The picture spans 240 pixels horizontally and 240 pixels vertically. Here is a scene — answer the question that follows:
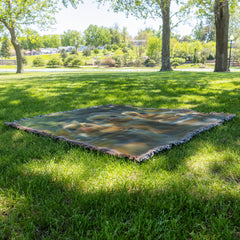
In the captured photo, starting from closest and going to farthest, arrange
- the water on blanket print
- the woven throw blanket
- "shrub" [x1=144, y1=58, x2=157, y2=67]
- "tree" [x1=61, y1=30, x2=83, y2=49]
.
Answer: the woven throw blanket < the water on blanket print < "shrub" [x1=144, y1=58, x2=157, y2=67] < "tree" [x1=61, y1=30, x2=83, y2=49]

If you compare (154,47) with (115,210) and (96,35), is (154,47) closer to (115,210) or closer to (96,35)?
(96,35)

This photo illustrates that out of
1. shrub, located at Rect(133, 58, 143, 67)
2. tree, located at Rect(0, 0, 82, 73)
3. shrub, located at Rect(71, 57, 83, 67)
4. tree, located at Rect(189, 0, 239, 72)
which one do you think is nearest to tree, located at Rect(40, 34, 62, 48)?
shrub, located at Rect(71, 57, 83, 67)

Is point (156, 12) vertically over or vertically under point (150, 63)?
over

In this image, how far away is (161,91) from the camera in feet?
21.6

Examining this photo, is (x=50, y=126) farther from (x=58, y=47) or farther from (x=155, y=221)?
(x=58, y=47)

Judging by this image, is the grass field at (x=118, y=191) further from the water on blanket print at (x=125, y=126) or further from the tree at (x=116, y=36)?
the tree at (x=116, y=36)

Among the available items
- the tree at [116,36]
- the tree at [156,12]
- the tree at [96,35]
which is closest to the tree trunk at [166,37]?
the tree at [156,12]

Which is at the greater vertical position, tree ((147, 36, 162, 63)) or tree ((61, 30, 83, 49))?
tree ((61, 30, 83, 49))

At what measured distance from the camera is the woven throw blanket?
2.47m

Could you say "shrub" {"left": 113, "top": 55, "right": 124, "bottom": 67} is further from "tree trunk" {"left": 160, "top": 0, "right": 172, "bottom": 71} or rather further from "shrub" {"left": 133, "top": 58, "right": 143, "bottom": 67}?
"tree trunk" {"left": 160, "top": 0, "right": 172, "bottom": 71}

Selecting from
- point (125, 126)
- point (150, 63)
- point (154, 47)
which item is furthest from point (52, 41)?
point (125, 126)

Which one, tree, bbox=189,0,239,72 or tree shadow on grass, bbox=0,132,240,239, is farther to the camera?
tree, bbox=189,0,239,72

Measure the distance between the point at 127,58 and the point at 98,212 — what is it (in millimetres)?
45025

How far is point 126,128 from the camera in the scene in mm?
3193
